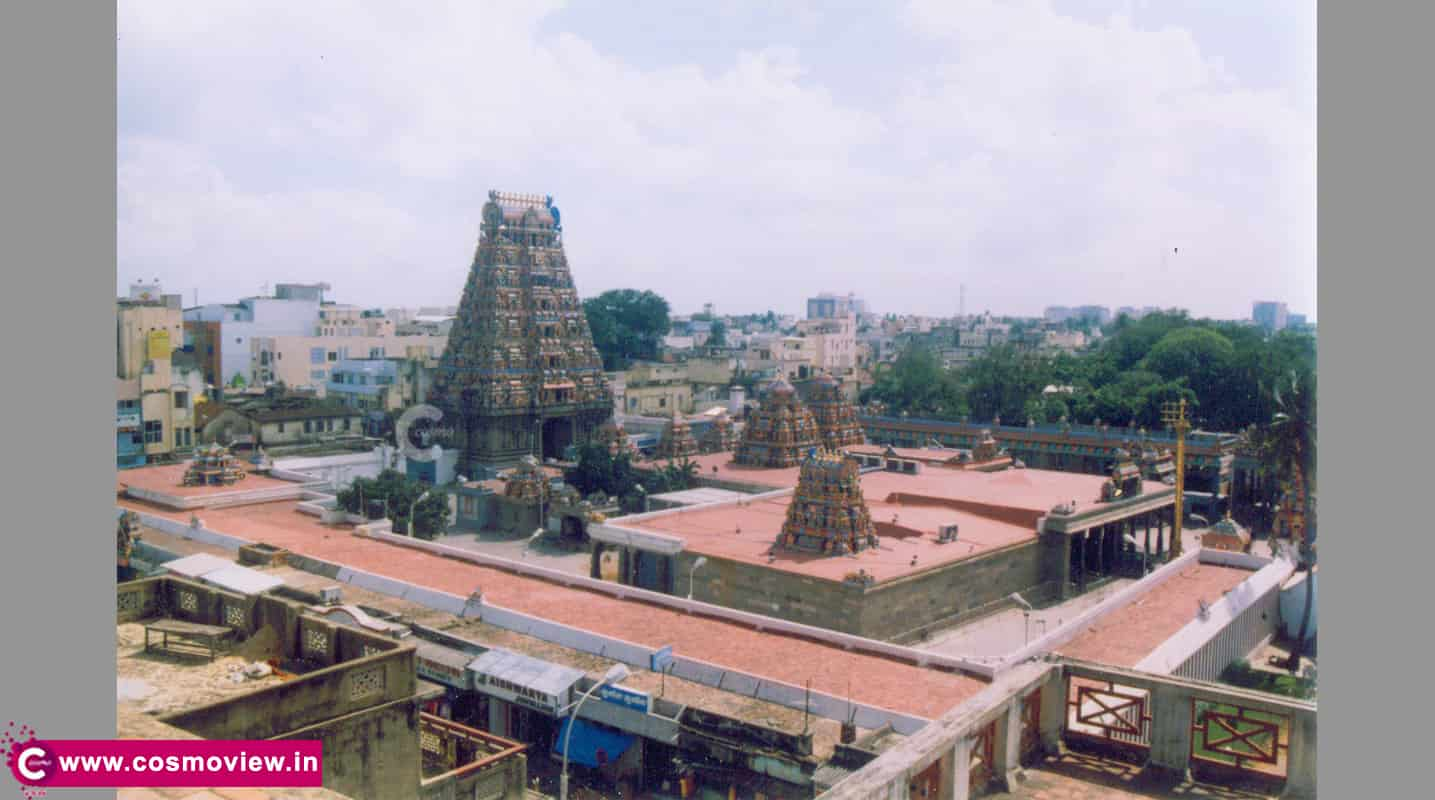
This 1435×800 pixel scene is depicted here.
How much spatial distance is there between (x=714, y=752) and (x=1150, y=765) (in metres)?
8.47

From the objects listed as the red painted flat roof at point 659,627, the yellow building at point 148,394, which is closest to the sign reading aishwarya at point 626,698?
the red painted flat roof at point 659,627

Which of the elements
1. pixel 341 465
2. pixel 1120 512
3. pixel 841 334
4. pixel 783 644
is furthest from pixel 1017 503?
pixel 841 334

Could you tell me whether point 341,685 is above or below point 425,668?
above

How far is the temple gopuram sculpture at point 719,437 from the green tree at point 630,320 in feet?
137

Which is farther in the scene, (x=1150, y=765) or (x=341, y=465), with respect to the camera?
(x=341, y=465)

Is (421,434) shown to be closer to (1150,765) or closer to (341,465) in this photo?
(341,465)

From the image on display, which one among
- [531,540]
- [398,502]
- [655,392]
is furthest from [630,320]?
[398,502]

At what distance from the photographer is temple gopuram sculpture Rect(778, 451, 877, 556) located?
29297 millimetres

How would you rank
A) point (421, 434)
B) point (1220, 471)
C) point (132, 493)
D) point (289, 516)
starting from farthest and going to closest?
1. point (421, 434)
2. point (1220, 471)
3. point (132, 493)
4. point (289, 516)

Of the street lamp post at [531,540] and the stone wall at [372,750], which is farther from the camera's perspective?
the street lamp post at [531,540]

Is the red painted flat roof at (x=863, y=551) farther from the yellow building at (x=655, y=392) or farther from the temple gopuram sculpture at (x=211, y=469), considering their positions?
the yellow building at (x=655, y=392)

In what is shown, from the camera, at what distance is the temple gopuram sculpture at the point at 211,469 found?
3625cm

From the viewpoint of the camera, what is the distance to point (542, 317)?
2179 inches

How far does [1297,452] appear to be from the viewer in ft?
85.9
